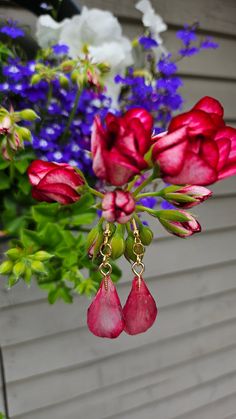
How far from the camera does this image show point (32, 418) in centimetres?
156

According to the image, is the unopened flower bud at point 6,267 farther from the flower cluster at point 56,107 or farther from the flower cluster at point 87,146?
the flower cluster at point 56,107

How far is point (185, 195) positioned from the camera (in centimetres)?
38

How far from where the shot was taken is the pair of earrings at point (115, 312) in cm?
35

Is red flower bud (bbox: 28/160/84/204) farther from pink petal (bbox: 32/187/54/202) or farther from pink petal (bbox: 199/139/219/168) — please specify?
pink petal (bbox: 199/139/219/168)

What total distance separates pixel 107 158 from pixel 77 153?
717 mm

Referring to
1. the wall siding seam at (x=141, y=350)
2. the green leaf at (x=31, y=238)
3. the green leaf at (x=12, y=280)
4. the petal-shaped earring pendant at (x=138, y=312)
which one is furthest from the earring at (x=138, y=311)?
the wall siding seam at (x=141, y=350)

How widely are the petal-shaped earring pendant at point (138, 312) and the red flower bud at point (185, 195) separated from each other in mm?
78

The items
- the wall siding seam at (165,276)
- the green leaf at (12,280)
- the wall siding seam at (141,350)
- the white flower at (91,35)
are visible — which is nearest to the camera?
the green leaf at (12,280)

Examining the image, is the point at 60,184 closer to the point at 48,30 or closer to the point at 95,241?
the point at 95,241

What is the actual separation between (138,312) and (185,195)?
106 millimetres

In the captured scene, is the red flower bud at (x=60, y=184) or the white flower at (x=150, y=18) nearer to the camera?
the red flower bud at (x=60, y=184)

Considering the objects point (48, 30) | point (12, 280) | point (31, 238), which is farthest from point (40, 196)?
point (48, 30)

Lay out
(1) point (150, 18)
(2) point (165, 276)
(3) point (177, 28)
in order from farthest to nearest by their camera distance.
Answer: (2) point (165, 276)
(3) point (177, 28)
(1) point (150, 18)

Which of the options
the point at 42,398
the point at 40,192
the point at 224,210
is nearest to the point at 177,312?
the point at 224,210
